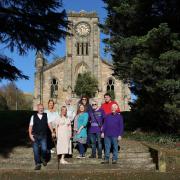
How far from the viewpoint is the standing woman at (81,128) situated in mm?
12039

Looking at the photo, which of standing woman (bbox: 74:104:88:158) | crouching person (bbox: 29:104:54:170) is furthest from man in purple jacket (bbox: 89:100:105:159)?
crouching person (bbox: 29:104:54:170)

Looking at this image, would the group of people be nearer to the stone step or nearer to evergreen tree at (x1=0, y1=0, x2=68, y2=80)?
the stone step

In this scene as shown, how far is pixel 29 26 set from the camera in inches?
536

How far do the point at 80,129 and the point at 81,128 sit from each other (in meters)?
0.04

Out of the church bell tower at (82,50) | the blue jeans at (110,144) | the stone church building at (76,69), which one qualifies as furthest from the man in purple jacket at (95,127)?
the church bell tower at (82,50)

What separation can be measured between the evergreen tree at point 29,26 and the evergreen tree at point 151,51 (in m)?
2.61

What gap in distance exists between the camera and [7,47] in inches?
558

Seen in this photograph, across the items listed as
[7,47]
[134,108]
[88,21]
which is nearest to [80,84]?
→ [88,21]

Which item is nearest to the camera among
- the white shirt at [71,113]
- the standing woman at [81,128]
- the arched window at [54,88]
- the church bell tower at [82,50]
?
the standing woman at [81,128]

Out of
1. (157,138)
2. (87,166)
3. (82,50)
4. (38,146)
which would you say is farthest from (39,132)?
(82,50)

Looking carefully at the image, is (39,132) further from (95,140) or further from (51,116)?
(95,140)

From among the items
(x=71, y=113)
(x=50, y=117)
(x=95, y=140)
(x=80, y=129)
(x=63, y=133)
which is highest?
(x=71, y=113)

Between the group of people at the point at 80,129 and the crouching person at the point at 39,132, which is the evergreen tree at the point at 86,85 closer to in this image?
the group of people at the point at 80,129

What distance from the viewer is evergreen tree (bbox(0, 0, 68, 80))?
13570mm
